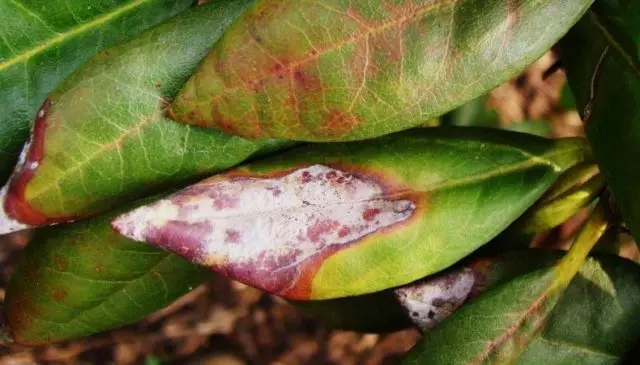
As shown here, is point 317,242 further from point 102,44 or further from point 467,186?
point 102,44

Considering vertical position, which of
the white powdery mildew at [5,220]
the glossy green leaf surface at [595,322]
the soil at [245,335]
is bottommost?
the soil at [245,335]

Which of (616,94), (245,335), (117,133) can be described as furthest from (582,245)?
(245,335)

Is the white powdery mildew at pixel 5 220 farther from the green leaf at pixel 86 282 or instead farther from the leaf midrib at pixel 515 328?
the leaf midrib at pixel 515 328

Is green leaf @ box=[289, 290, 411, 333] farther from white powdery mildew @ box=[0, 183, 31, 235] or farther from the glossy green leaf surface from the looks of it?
white powdery mildew @ box=[0, 183, 31, 235]

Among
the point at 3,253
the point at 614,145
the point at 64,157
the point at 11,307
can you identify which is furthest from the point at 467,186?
the point at 3,253

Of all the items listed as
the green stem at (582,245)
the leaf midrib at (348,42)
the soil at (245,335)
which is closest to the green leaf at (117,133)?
the leaf midrib at (348,42)

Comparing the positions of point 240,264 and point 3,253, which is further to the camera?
point 3,253
